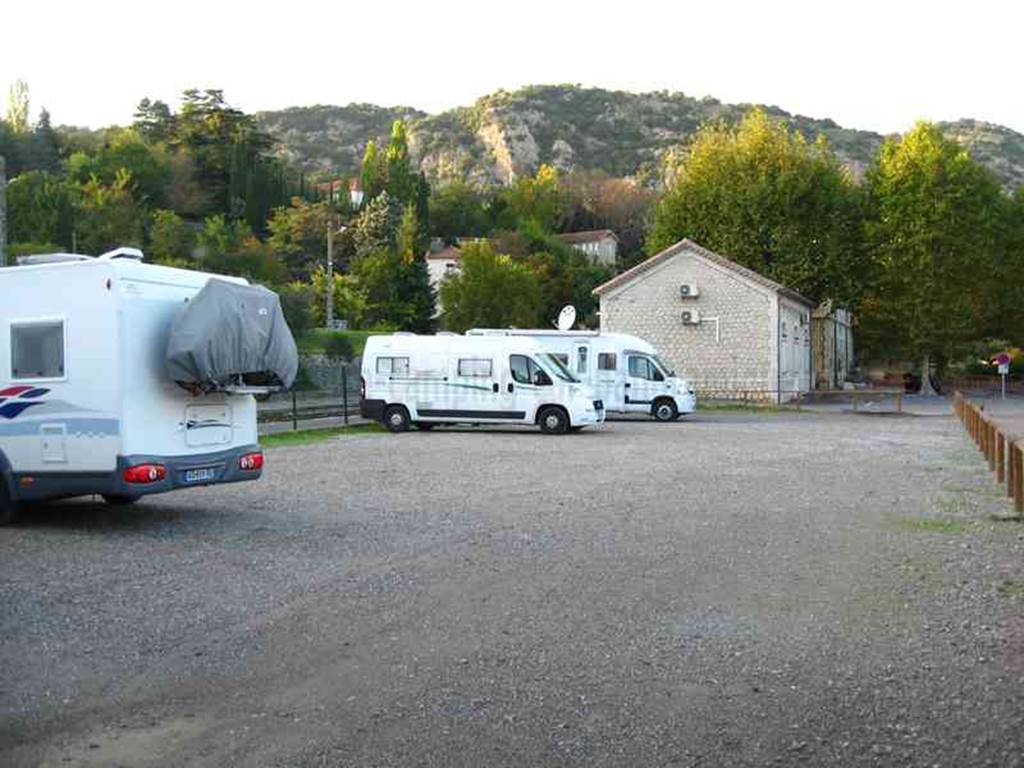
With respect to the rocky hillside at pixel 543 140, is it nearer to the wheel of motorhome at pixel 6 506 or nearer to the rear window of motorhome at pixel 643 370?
the rear window of motorhome at pixel 643 370

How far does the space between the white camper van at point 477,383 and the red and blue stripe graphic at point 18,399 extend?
15.6 meters

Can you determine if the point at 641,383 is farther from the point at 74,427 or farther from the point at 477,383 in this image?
the point at 74,427

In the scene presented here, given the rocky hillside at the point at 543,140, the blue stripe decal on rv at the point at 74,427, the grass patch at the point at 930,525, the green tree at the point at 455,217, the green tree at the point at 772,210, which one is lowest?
the grass patch at the point at 930,525

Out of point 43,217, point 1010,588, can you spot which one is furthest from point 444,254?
point 1010,588

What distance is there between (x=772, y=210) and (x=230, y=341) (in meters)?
42.9

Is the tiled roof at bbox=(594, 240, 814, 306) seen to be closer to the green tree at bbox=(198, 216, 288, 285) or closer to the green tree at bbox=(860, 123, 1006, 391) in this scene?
the green tree at bbox=(860, 123, 1006, 391)

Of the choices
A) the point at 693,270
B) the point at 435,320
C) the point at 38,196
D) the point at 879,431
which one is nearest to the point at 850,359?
the point at 435,320

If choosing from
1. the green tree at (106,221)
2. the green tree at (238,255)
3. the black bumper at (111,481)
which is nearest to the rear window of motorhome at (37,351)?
the black bumper at (111,481)

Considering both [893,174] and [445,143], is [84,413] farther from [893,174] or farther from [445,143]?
[445,143]

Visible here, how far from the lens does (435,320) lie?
7381 cm

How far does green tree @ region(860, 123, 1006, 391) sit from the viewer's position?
176 ft

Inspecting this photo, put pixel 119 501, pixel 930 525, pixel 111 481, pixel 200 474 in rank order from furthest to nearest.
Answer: pixel 119 501 < pixel 930 525 < pixel 200 474 < pixel 111 481

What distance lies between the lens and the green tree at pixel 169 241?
228ft

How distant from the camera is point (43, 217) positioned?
70.9 metres
